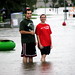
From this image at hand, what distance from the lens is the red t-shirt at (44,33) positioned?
1400 cm

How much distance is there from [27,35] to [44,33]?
0.63 m

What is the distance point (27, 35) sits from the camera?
13727mm

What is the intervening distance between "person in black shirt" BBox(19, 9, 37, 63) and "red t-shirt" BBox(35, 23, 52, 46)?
378 mm

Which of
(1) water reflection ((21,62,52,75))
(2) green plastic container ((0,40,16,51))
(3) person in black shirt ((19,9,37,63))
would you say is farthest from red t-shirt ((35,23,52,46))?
(2) green plastic container ((0,40,16,51))

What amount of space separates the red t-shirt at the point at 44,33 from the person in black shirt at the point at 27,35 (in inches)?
14.9

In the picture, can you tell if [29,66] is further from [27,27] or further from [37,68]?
[27,27]

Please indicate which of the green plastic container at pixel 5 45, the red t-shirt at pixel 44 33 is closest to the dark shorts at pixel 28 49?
the red t-shirt at pixel 44 33

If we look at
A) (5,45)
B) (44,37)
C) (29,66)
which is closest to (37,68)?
(29,66)

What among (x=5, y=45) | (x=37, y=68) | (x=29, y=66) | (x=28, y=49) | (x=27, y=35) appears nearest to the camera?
(x=37, y=68)

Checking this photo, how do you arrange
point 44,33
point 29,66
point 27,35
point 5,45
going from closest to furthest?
point 29,66, point 27,35, point 44,33, point 5,45

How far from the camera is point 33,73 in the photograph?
1211 cm

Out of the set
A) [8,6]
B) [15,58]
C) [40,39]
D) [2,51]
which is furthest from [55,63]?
[8,6]

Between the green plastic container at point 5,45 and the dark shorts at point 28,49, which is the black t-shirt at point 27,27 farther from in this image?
the green plastic container at point 5,45

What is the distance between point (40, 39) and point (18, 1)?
38489mm
